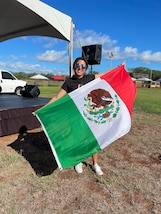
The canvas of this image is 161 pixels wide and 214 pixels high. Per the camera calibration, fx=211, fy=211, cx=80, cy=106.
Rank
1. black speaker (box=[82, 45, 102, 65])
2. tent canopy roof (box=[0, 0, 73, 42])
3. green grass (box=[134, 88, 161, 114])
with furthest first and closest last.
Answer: green grass (box=[134, 88, 161, 114]) < black speaker (box=[82, 45, 102, 65]) < tent canopy roof (box=[0, 0, 73, 42])

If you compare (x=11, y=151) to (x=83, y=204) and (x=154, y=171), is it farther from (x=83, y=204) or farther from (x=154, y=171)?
(x=154, y=171)

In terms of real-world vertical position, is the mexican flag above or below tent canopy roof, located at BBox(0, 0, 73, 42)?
below

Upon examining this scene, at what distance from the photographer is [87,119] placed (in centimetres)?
243

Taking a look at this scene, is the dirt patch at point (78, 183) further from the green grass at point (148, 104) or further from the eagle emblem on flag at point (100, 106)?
the green grass at point (148, 104)

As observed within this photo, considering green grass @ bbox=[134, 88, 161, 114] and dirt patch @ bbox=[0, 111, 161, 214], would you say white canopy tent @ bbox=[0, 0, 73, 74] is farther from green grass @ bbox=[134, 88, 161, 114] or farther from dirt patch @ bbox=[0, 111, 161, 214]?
green grass @ bbox=[134, 88, 161, 114]

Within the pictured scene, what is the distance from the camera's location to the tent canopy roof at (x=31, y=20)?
4.55 metres

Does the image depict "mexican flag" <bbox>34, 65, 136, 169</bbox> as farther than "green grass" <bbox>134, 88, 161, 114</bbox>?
No

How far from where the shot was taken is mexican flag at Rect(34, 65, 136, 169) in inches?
90.0

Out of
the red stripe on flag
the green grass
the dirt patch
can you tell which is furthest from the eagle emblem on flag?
the green grass

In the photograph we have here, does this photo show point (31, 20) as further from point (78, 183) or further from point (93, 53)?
point (78, 183)

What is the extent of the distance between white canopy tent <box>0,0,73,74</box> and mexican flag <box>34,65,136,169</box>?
8.77 feet

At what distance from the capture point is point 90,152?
7.45ft

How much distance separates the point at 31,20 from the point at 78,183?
5.14 m

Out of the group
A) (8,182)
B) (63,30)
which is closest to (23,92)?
(63,30)
